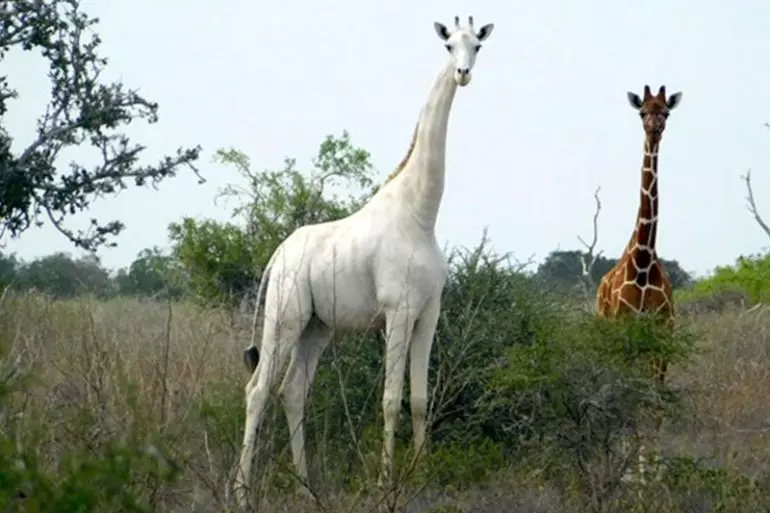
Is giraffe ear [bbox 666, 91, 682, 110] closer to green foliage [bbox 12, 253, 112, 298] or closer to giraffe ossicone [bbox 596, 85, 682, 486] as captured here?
giraffe ossicone [bbox 596, 85, 682, 486]

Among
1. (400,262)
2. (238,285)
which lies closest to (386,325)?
(400,262)

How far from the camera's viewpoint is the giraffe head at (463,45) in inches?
363

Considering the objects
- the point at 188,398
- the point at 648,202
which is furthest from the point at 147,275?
the point at 188,398

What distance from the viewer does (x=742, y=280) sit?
28641 millimetres

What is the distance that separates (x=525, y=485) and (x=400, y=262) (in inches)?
55.7

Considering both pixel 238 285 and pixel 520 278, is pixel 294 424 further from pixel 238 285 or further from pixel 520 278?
pixel 238 285

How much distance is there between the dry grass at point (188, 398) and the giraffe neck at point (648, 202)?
0.81 meters

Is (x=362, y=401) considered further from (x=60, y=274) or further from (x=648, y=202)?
(x=60, y=274)

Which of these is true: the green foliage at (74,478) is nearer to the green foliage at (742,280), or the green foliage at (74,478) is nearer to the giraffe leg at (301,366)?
the giraffe leg at (301,366)

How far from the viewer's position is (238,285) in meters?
18.0

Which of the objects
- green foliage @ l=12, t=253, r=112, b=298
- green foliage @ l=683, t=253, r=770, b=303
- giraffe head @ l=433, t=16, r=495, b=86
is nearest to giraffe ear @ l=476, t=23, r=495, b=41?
giraffe head @ l=433, t=16, r=495, b=86

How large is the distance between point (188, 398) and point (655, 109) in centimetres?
520

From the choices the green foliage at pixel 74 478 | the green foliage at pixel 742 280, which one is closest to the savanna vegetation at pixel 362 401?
the green foliage at pixel 74 478

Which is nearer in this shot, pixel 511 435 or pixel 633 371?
pixel 633 371
